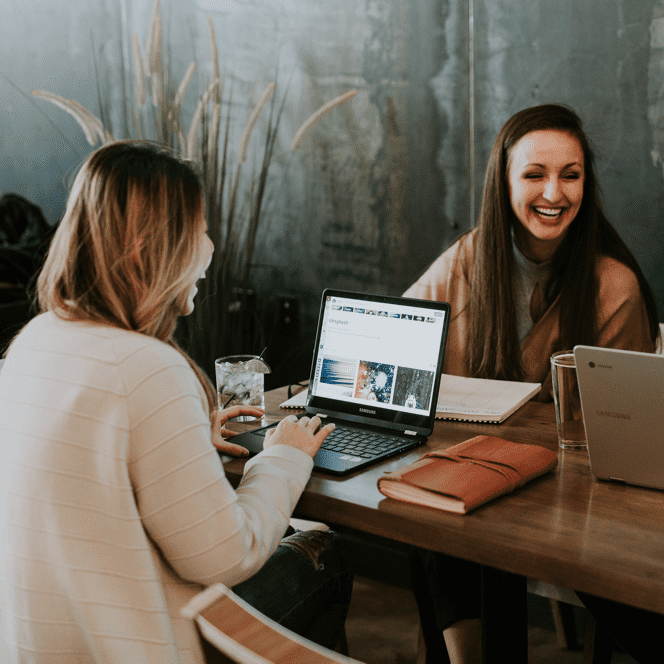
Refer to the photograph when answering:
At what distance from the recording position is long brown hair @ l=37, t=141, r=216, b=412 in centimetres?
99

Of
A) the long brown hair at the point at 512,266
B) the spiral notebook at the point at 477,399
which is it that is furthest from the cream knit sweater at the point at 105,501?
the long brown hair at the point at 512,266

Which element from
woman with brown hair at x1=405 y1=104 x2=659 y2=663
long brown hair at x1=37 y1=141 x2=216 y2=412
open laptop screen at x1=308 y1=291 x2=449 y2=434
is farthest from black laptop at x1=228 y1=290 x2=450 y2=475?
woman with brown hair at x1=405 y1=104 x2=659 y2=663

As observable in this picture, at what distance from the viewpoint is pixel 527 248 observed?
Result: 6.75 feet

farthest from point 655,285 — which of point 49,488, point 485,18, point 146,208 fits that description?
point 49,488

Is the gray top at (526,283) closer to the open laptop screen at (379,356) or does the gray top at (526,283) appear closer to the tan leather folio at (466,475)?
the open laptop screen at (379,356)

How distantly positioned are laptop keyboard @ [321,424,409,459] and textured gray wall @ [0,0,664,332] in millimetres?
1385

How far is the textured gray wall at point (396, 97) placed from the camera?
2.34 metres

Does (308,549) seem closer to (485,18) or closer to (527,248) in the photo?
(527,248)

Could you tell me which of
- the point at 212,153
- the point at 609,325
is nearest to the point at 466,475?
the point at 609,325

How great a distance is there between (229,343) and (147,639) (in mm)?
1916

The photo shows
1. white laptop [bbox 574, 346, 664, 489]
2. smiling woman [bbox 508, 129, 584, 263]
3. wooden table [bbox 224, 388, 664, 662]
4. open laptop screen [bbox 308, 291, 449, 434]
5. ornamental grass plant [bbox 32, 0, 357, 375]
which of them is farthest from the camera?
ornamental grass plant [bbox 32, 0, 357, 375]

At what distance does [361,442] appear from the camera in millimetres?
1363

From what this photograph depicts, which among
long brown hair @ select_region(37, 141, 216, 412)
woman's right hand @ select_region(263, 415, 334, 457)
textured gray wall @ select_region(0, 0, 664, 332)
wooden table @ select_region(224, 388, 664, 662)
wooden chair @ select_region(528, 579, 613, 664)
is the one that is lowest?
wooden chair @ select_region(528, 579, 613, 664)

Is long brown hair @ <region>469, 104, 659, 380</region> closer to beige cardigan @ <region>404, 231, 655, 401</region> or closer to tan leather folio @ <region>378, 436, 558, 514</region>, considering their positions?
beige cardigan @ <region>404, 231, 655, 401</region>
